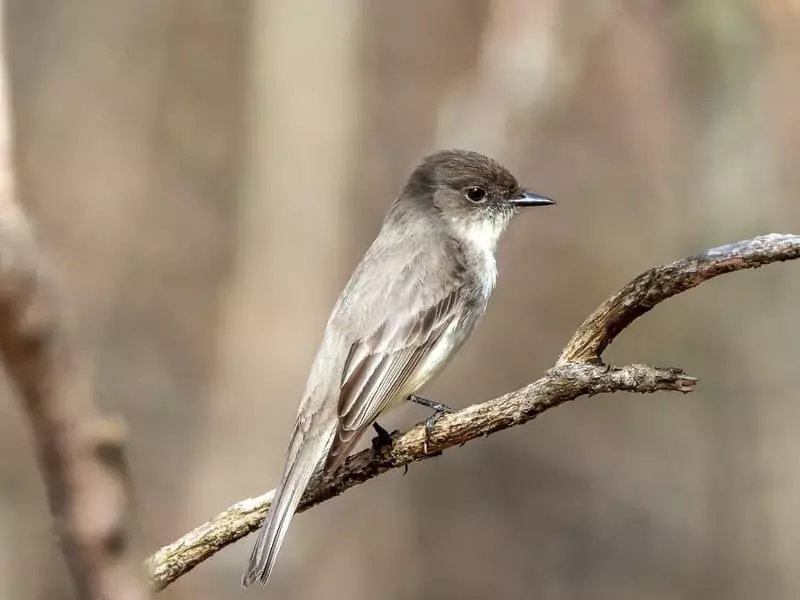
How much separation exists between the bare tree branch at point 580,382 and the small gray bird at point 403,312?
4.7 inches

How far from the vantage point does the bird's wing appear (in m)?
3.79

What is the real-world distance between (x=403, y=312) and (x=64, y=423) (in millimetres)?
3381

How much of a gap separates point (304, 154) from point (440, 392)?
8.14 ft

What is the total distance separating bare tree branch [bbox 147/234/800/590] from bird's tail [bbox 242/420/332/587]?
0.04 meters

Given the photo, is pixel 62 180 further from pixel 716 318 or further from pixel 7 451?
pixel 716 318

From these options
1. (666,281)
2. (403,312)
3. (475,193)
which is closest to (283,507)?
(403,312)

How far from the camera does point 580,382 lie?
2764 millimetres

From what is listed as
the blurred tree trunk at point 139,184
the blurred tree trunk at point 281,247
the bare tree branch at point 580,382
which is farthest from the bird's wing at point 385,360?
the blurred tree trunk at point 139,184

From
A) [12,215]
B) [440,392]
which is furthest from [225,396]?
[12,215]

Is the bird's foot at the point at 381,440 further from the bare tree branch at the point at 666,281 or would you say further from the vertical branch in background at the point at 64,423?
the vertical branch in background at the point at 64,423

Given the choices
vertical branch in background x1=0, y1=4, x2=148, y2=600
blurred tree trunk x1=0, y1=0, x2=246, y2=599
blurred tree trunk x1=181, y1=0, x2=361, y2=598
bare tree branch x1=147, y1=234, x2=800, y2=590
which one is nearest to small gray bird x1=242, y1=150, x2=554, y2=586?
bare tree branch x1=147, y1=234, x2=800, y2=590

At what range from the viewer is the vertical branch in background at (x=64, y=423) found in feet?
2.60

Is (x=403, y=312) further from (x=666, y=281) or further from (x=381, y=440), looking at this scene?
(x=666, y=281)

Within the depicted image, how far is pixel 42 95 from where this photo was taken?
936cm
